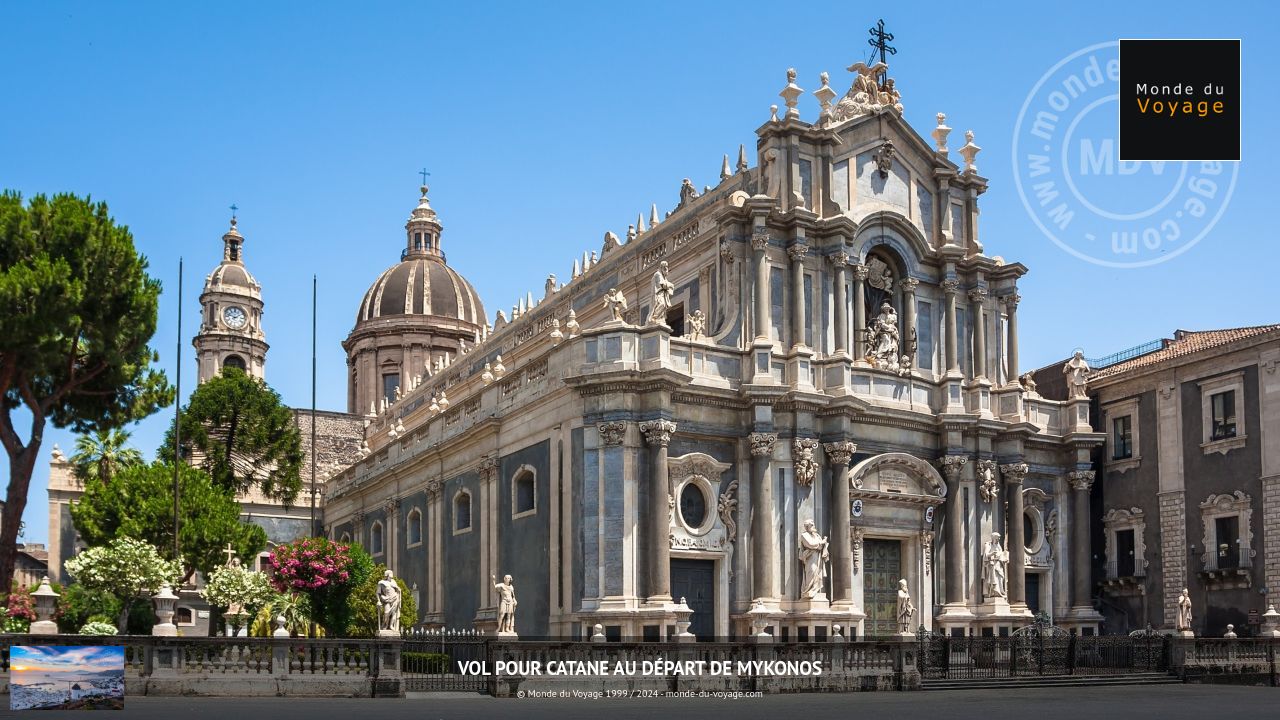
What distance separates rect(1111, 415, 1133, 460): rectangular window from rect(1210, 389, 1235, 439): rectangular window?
381cm

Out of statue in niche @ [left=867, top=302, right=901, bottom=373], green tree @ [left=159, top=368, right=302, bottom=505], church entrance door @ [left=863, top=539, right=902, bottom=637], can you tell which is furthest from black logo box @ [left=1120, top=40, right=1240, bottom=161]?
green tree @ [left=159, top=368, right=302, bottom=505]

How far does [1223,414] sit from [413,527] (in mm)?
28764

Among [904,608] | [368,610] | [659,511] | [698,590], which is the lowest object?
[368,610]

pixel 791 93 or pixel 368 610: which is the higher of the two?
pixel 791 93

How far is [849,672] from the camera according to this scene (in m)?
30.8

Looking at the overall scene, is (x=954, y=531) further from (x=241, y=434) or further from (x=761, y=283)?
(x=241, y=434)

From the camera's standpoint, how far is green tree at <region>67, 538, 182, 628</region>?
42719 mm

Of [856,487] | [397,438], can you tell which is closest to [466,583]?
[397,438]

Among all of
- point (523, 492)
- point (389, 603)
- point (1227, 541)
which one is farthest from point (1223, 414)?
point (389, 603)

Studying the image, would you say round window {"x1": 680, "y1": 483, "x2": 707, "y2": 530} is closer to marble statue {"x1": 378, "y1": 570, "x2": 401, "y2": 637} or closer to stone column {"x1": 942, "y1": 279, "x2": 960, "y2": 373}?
marble statue {"x1": 378, "y1": 570, "x2": 401, "y2": 637}

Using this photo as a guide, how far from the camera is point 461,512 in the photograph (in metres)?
45.5

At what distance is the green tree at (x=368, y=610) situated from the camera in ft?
135

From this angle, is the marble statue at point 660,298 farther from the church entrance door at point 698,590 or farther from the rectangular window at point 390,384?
the rectangular window at point 390,384

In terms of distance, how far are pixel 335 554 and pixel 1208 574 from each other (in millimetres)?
27795
